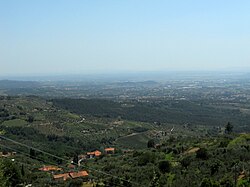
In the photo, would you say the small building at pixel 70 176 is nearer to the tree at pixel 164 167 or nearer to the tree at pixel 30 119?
the tree at pixel 164 167

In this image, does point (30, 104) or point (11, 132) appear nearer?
point (11, 132)

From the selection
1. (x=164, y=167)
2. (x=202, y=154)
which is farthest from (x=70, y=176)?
(x=202, y=154)

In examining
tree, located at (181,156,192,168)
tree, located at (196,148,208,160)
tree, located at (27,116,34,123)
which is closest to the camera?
tree, located at (181,156,192,168)

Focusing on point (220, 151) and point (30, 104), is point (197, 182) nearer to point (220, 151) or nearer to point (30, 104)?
point (220, 151)

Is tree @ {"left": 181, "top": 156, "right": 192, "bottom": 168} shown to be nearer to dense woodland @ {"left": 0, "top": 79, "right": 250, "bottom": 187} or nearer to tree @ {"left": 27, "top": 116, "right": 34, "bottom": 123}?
dense woodland @ {"left": 0, "top": 79, "right": 250, "bottom": 187}

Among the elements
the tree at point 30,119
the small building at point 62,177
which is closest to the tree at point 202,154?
the small building at point 62,177

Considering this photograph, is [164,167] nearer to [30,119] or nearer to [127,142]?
[127,142]

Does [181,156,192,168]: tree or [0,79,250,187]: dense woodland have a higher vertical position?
[181,156,192,168]: tree

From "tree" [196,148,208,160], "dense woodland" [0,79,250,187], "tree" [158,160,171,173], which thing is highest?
"tree" [196,148,208,160]

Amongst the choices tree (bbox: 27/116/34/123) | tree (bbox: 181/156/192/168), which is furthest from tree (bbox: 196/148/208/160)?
tree (bbox: 27/116/34/123)

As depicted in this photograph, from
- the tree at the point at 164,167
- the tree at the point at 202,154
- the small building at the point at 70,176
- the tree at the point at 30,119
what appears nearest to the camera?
the tree at the point at 164,167

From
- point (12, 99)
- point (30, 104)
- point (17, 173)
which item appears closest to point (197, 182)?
point (17, 173)
